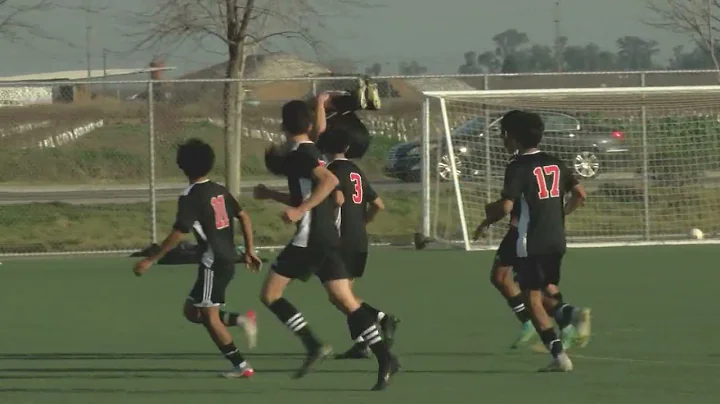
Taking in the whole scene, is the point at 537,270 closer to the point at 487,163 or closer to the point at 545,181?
the point at 545,181

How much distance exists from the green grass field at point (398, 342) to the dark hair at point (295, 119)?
160 centimetres

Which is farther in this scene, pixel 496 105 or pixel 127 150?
pixel 127 150

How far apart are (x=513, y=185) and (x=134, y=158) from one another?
1660 cm

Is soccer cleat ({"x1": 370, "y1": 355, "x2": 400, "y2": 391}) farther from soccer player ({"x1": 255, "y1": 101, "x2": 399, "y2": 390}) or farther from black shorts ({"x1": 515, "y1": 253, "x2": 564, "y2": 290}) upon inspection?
black shorts ({"x1": 515, "y1": 253, "x2": 564, "y2": 290})

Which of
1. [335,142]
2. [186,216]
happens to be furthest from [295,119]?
[186,216]

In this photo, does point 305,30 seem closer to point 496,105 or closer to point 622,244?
point 496,105

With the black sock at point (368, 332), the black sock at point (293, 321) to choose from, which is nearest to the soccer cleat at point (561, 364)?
the black sock at point (368, 332)

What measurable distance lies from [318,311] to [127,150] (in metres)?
12.4

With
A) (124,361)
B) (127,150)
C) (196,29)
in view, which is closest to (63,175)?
(127,150)

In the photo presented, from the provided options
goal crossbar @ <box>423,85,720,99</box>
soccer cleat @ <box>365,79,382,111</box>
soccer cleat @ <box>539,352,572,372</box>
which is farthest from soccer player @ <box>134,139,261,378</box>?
goal crossbar @ <box>423,85,720,99</box>

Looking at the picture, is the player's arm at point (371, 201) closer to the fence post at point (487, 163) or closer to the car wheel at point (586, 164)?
the fence post at point (487, 163)

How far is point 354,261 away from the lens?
382 inches

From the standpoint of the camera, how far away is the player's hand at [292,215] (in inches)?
342

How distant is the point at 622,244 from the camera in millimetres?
19594
